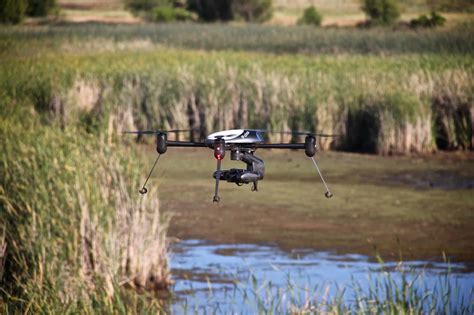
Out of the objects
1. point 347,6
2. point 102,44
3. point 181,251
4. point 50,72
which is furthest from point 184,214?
point 347,6

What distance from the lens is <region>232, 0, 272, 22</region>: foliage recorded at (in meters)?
99.4

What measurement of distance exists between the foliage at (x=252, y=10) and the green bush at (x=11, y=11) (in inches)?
1070

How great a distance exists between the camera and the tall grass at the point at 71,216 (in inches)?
523

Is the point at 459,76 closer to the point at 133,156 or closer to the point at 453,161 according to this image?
the point at 453,161

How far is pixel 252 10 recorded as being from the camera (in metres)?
101

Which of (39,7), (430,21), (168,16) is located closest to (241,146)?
(430,21)

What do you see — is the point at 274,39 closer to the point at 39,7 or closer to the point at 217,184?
the point at 39,7

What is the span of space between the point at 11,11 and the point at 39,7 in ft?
64.2

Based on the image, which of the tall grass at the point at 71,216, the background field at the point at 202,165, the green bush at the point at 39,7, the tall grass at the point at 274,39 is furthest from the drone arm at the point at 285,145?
the green bush at the point at 39,7

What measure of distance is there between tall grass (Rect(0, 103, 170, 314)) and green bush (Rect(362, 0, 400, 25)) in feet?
225

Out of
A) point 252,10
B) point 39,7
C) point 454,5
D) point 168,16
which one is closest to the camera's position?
point 454,5

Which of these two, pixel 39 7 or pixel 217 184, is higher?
pixel 217 184

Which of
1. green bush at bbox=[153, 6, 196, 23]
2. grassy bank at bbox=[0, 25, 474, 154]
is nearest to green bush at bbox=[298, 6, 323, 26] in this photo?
green bush at bbox=[153, 6, 196, 23]

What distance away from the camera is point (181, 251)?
19297mm
